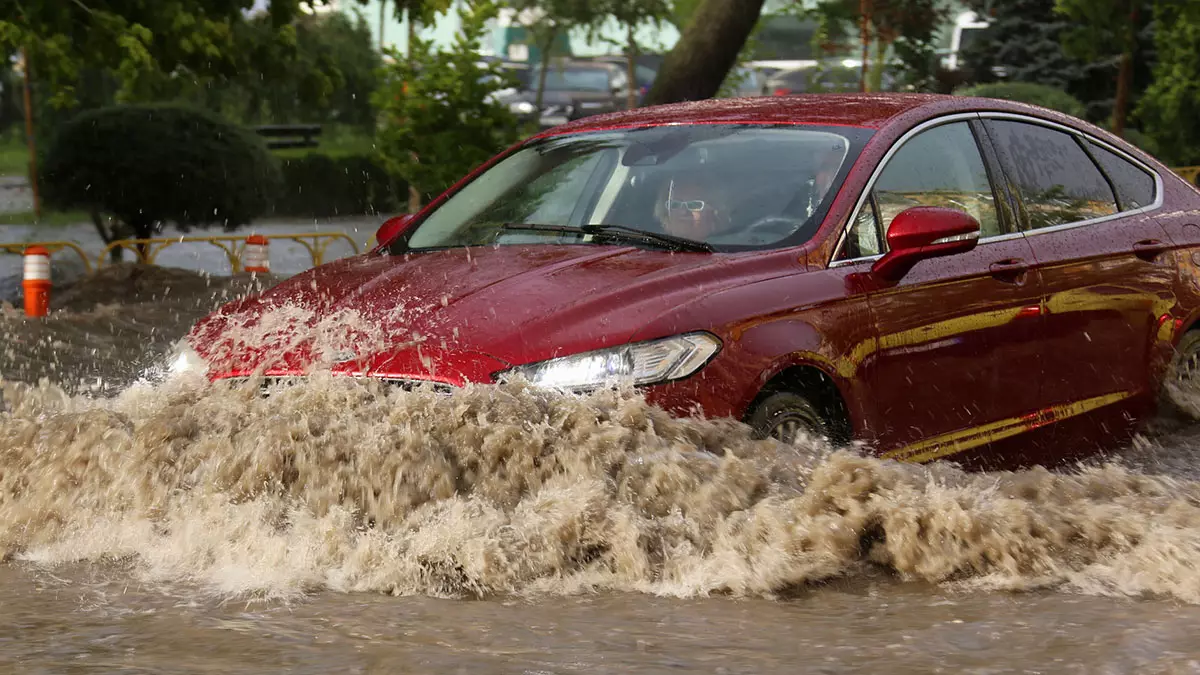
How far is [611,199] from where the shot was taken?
6.89 m

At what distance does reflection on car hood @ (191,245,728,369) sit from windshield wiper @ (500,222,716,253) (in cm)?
8

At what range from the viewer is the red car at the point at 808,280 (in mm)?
5664

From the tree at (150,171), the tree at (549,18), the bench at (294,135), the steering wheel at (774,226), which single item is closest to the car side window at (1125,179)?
the steering wheel at (774,226)

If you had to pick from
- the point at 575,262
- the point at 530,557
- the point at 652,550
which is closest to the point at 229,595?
the point at 530,557

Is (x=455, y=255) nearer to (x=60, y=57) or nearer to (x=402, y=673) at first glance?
(x=402, y=673)

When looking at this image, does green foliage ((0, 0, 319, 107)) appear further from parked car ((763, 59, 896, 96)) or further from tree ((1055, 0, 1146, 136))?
parked car ((763, 59, 896, 96))

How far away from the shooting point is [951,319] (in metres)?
6.65

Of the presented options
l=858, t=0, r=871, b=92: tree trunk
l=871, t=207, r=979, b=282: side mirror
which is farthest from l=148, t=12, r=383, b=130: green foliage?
l=871, t=207, r=979, b=282: side mirror

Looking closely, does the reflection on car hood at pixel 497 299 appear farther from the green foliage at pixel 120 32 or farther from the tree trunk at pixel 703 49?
the tree trunk at pixel 703 49

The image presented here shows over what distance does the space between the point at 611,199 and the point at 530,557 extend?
202 cm

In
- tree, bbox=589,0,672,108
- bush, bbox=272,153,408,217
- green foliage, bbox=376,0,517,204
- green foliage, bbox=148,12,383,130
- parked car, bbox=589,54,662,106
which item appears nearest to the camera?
green foliage, bbox=376,0,517,204

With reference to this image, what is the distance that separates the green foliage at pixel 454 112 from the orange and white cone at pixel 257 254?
225 cm

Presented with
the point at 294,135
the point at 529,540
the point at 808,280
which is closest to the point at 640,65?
the point at 294,135

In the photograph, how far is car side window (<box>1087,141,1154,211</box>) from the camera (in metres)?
7.97
